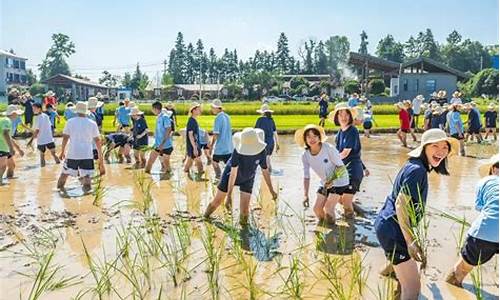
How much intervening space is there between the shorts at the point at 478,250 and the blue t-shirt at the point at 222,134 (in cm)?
614

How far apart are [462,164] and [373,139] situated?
672 cm

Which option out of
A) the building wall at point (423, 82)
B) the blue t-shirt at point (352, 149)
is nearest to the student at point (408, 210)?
the blue t-shirt at point (352, 149)

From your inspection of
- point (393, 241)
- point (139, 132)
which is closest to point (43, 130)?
point (139, 132)

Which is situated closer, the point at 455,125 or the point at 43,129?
the point at 43,129

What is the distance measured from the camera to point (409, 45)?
135625 mm

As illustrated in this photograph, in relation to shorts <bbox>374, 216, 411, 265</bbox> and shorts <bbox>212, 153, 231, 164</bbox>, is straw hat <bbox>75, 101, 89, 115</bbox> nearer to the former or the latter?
shorts <bbox>212, 153, 231, 164</bbox>

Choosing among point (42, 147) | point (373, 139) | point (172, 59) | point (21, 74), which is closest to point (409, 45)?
point (172, 59)

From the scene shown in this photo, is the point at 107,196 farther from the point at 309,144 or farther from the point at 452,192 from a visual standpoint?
the point at 452,192

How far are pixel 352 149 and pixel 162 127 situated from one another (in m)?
4.87

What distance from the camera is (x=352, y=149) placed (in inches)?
296

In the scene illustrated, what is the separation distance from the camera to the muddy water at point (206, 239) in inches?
196

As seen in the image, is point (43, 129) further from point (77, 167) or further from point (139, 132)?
point (77, 167)

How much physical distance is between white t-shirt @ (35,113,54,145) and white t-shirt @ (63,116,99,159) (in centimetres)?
360

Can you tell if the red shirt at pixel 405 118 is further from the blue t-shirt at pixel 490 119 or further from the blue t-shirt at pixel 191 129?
the blue t-shirt at pixel 191 129
